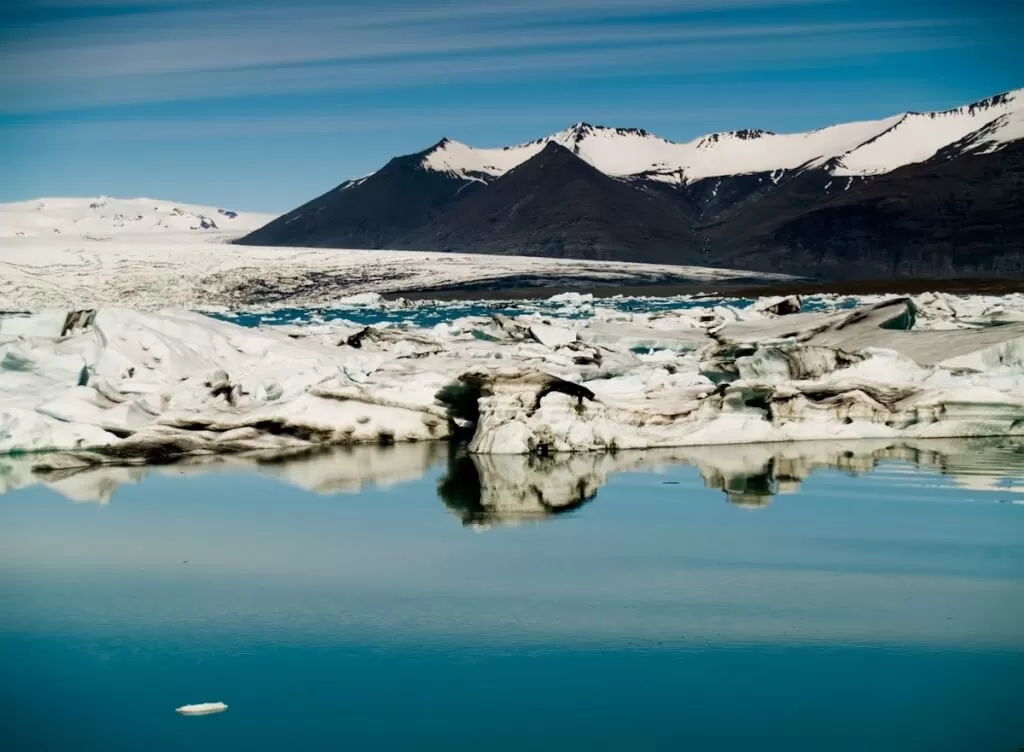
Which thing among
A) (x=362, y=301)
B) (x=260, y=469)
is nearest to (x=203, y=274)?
(x=362, y=301)

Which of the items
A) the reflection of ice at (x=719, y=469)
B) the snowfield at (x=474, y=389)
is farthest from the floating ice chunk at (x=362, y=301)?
the reflection of ice at (x=719, y=469)

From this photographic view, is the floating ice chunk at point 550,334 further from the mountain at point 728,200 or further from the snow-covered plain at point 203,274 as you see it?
the mountain at point 728,200

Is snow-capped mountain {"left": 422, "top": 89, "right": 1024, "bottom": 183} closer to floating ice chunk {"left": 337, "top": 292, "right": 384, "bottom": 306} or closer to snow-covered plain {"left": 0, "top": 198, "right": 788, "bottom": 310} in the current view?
snow-covered plain {"left": 0, "top": 198, "right": 788, "bottom": 310}

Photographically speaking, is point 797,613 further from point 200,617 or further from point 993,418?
point 993,418

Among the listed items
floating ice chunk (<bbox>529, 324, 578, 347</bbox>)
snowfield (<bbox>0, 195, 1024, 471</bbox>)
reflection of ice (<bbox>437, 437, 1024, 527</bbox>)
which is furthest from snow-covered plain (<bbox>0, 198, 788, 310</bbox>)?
reflection of ice (<bbox>437, 437, 1024, 527</bbox>)

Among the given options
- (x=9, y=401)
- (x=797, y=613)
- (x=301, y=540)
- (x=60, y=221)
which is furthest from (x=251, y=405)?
(x=60, y=221)
